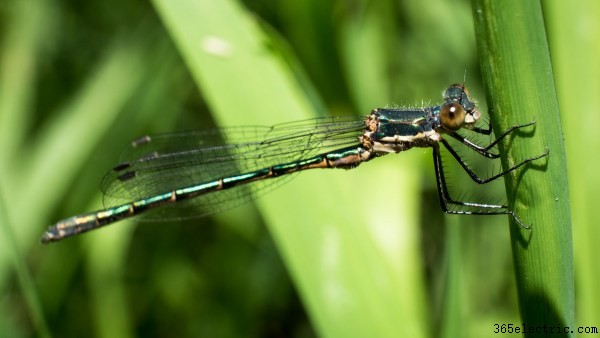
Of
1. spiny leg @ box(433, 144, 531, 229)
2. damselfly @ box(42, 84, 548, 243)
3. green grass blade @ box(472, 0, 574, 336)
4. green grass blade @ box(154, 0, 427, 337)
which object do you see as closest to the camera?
green grass blade @ box(472, 0, 574, 336)

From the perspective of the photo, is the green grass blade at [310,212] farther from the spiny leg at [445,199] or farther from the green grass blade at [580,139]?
the green grass blade at [580,139]

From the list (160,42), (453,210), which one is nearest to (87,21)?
(160,42)

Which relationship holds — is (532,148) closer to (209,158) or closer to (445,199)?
(445,199)

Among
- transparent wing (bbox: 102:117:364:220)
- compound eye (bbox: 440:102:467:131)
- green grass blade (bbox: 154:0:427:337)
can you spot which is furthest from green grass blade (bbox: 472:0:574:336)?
transparent wing (bbox: 102:117:364:220)

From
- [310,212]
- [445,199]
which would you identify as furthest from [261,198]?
[445,199]

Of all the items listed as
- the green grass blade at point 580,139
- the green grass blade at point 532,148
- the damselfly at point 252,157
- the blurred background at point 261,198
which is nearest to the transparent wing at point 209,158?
the damselfly at point 252,157

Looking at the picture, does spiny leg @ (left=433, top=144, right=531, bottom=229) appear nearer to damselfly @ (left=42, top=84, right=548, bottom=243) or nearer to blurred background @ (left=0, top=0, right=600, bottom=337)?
damselfly @ (left=42, top=84, right=548, bottom=243)
